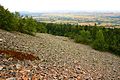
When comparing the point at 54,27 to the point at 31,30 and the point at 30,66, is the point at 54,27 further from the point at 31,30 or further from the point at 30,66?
the point at 30,66

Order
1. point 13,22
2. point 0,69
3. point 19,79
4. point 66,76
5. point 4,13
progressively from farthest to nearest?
point 13,22
point 4,13
point 66,76
point 0,69
point 19,79

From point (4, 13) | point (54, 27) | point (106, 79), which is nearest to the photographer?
point (106, 79)

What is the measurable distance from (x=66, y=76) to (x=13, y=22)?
51068mm

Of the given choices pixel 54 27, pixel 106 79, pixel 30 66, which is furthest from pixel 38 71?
pixel 54 27

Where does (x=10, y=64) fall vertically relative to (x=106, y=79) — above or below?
above

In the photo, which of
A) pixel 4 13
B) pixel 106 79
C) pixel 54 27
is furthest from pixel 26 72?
pixel 54 27

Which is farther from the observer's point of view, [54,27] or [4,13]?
[54,27]

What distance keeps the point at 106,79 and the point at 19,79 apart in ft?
59.1

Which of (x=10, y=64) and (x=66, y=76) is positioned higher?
(x=10, y=64)

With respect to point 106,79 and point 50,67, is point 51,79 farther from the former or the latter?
point 106,79

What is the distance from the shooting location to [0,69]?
29.8 meters

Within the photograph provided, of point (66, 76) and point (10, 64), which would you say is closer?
point (10, 64)

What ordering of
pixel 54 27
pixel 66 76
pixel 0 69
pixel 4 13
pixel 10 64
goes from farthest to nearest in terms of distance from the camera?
1. pixel 54 27
2. pixel 4 13
3. pixel 66 76
4. pixel 10 64
5. pixel 0 69

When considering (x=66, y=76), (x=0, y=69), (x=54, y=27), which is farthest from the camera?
(x=54, y=27)
